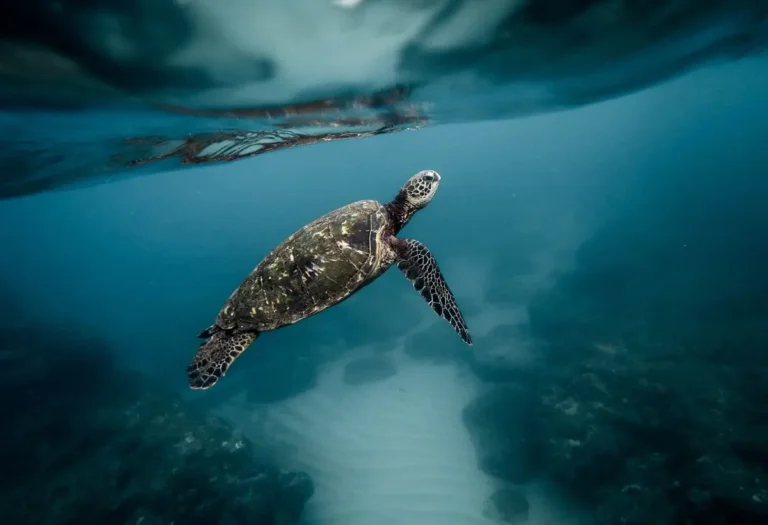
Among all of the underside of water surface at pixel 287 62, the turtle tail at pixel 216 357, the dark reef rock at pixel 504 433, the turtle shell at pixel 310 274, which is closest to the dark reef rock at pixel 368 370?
the dark reef rock at pixel 504 433

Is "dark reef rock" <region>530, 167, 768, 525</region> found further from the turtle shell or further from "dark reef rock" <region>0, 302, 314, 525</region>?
the turtle shell

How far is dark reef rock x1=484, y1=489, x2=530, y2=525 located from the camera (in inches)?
396

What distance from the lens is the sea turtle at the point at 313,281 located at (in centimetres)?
548

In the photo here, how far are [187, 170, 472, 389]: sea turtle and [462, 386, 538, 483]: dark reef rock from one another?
8181mm

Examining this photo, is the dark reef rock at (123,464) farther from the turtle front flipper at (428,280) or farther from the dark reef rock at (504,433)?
the turtle front flipper at (428,280)

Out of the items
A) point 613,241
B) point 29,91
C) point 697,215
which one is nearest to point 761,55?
point 613,241

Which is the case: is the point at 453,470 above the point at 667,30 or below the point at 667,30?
below

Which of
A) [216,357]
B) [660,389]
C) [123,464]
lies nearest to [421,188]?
[216,357]

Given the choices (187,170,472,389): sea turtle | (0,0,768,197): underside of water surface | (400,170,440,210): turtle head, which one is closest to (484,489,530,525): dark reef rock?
(187,170,472,389): sea turtle

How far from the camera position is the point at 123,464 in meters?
11.9

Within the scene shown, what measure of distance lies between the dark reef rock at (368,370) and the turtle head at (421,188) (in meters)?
12.8

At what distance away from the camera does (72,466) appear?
11820 mm

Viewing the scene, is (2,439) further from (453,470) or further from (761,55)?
(761,55)

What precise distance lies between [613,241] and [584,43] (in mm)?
25635
